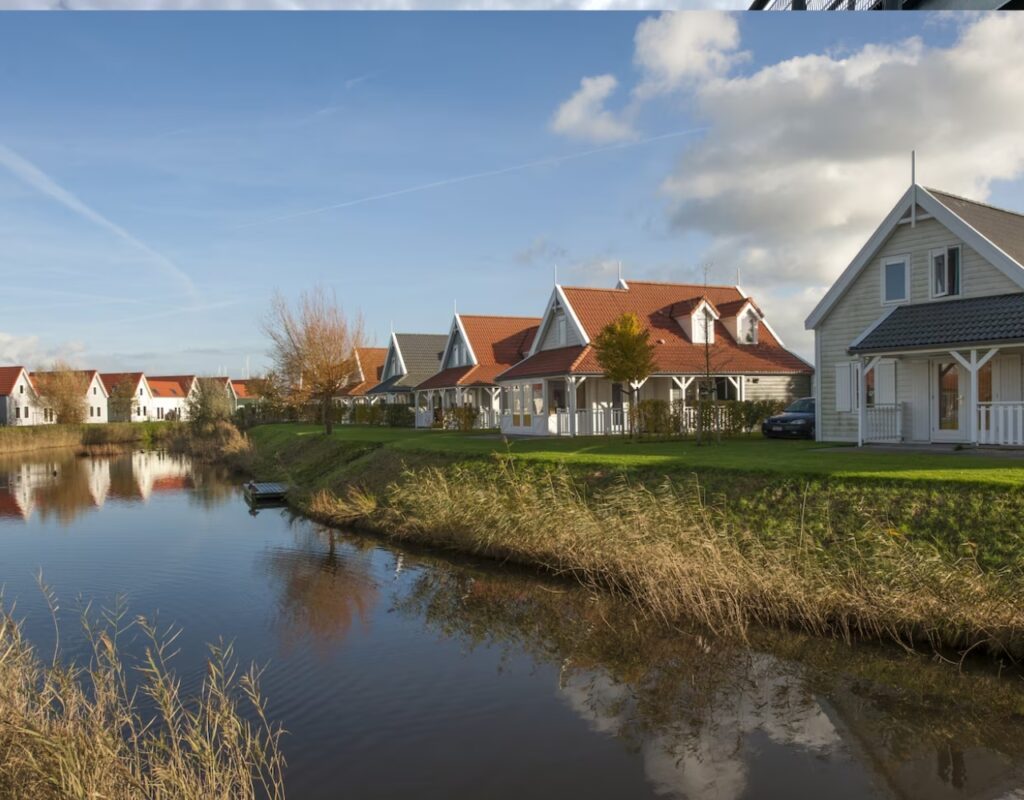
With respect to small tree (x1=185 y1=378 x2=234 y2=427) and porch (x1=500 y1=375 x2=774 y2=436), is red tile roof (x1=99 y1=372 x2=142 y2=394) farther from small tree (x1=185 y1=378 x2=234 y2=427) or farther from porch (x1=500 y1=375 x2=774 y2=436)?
porch (x1=500 y1=375 x2=774 y2=436)

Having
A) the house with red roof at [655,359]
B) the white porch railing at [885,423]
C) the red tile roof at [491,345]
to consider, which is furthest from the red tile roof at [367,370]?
the white porch railing at [885,423]

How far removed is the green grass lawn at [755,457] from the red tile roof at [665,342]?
12.9ft

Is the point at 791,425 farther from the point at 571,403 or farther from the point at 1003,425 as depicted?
the point at 1003,425

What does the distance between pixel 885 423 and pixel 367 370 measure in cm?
4879

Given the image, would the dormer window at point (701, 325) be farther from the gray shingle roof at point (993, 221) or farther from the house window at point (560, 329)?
the gray shingle roof at point (993, 221)

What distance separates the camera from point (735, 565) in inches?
516

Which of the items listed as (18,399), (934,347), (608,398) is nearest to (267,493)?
(608,398)

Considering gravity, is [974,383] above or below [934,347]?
below

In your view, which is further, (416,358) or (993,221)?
(416,358)

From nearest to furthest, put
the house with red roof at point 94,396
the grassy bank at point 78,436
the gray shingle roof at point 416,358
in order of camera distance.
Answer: the gray shingle roof at point 416,358
the grassy bank at point 78,436
the house with red roof at point 94,396

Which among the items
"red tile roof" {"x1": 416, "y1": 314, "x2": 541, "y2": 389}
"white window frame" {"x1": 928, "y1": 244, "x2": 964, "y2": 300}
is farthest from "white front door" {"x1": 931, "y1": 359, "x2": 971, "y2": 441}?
"red tile roof" {"x1": 416, "y1": 314, "x2": 541, "y2": 389}

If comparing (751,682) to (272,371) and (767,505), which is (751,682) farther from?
(272,371)

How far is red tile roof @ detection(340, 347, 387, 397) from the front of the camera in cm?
6425

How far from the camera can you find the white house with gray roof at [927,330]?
67.1 feet
